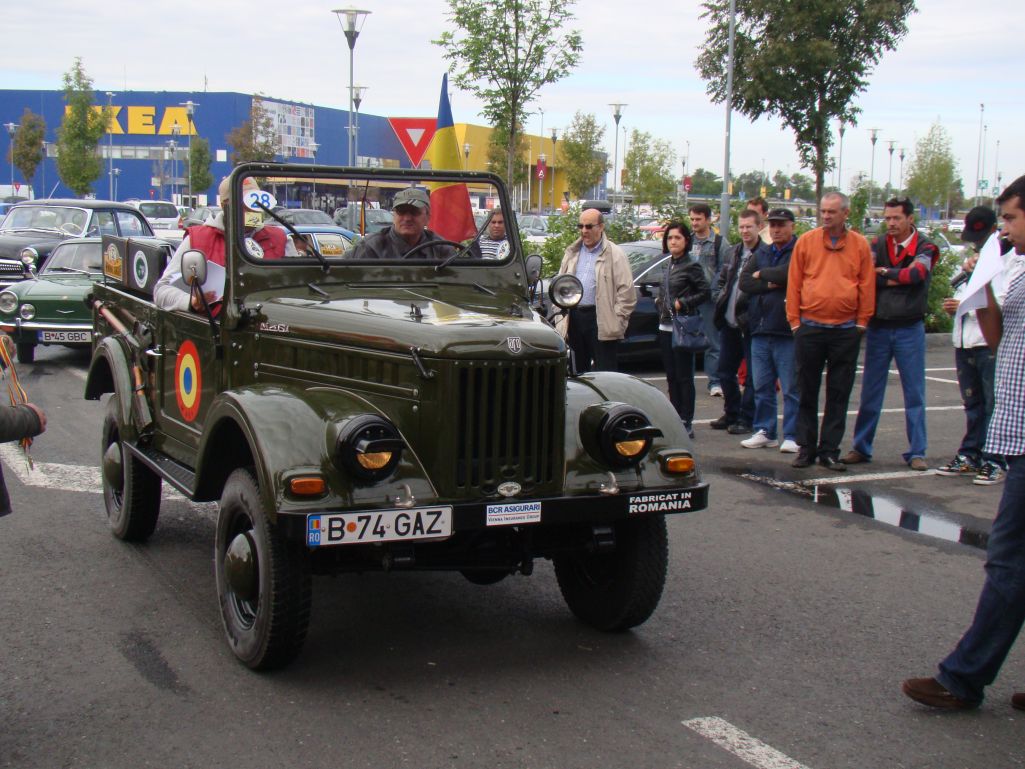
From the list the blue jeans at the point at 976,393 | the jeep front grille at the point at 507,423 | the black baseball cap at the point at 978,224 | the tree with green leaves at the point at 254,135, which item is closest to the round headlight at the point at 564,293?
the jeep front grille at the point at 507,423

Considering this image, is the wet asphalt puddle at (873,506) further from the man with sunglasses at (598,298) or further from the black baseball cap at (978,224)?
the black baseball cap at (978,224)

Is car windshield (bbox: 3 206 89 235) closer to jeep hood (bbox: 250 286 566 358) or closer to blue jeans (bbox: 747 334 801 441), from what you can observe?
blue jeans (bbox: 747 334 801 441)

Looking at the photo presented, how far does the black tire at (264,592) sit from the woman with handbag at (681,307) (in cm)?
541

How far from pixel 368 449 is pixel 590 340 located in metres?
A: 5.47

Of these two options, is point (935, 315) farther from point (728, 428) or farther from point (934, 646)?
point (934, 646)

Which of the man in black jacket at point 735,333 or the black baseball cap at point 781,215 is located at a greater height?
the black baseball cap at point 781,215

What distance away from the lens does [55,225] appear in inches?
691

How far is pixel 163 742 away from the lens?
3.80 metres

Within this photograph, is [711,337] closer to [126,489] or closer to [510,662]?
[126,489]

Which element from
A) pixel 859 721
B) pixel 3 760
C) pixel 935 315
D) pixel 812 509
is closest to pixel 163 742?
pixel 3 760

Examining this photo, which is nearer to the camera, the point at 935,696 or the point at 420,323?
the point at 935,696

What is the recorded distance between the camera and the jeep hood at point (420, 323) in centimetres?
421

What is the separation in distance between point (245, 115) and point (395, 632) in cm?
6316

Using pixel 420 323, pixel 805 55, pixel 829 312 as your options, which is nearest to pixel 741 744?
pixel 420 323
